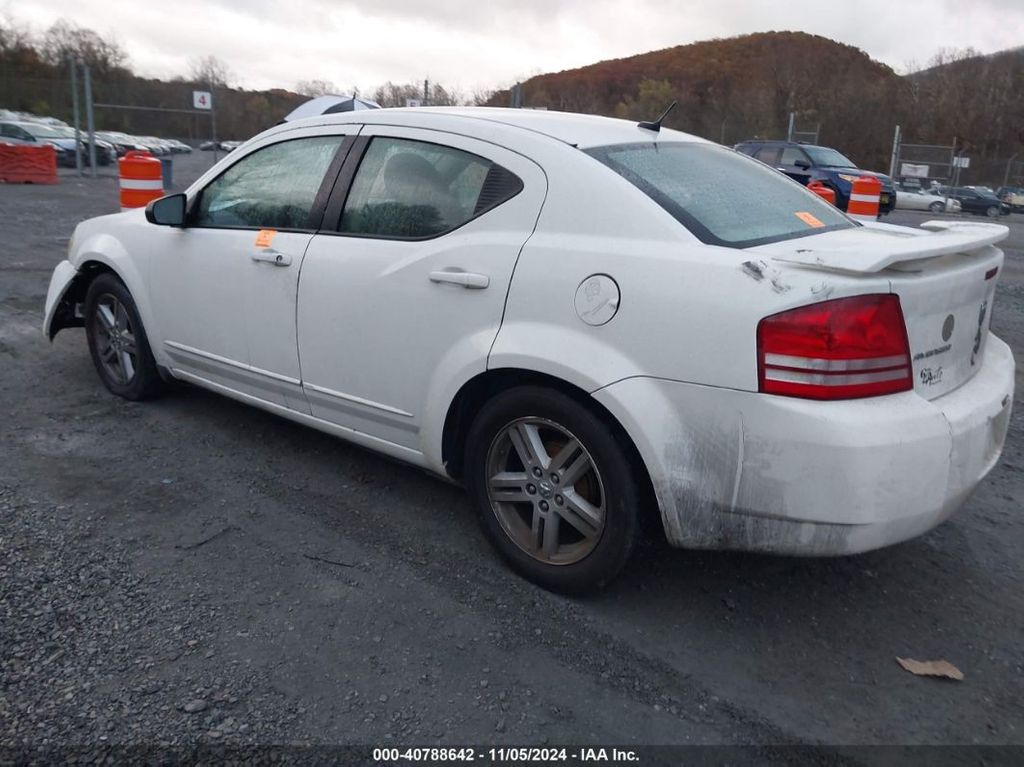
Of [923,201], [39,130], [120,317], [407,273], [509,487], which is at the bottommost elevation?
[509,487]

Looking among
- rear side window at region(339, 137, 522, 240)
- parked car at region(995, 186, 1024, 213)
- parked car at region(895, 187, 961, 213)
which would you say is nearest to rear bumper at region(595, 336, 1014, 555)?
rear side window at region(339, 137, 522, 240)

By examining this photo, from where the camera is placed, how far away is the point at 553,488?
119 inches

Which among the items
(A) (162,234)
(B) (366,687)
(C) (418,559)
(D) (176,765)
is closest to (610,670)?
(B) (366,687)

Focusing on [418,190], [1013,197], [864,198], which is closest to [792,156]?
[864,198]

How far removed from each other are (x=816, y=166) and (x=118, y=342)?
17.3m

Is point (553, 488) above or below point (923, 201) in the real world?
below

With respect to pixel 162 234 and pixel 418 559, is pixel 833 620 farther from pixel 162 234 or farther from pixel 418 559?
pixel 162 234

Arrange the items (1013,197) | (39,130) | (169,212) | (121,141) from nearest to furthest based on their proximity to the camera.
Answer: (169,212)
(39,130)
(1013,197)
(121,141)

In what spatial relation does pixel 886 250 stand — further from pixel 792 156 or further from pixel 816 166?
pixel 792 156

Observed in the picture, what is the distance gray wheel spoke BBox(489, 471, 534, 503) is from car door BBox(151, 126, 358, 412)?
1134 millimetres

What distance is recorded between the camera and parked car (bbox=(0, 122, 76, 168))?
93.8ft

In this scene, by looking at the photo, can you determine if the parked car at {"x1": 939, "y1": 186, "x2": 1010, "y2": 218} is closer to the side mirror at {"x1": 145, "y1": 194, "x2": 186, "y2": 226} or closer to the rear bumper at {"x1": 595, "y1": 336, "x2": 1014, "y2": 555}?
the side mirror at {"x1": 145, "y1": 194, "x2": 186, "y2": 226}

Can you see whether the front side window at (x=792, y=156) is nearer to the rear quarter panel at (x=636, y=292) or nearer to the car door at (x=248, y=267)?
the car door at (x=248, y=267)

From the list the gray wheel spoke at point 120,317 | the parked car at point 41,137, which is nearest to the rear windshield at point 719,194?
the gray wheel spoke at point 120,317
